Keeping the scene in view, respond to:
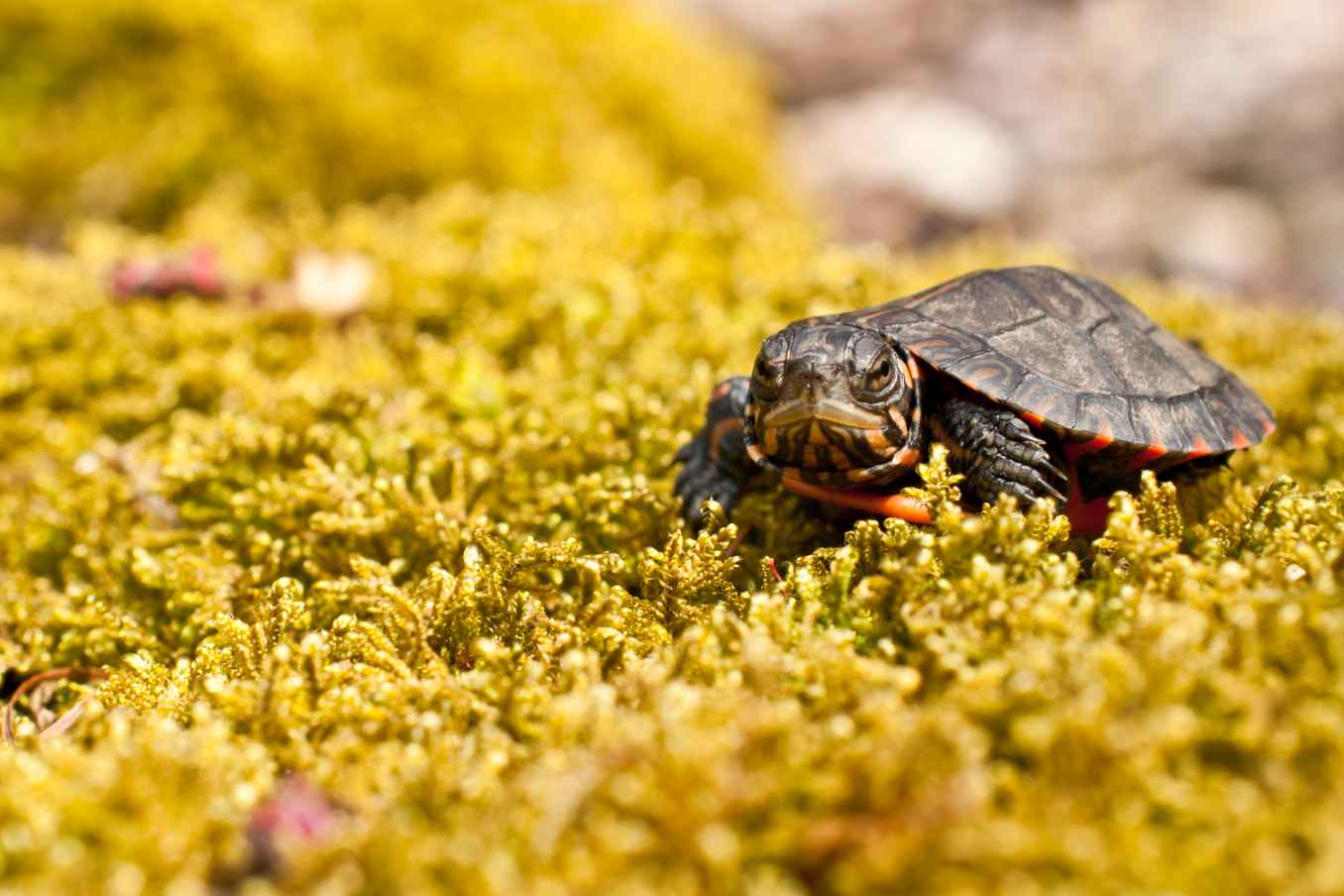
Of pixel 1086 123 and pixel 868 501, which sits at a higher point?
pixel 1086 123

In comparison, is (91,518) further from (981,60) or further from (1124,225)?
(981,60)

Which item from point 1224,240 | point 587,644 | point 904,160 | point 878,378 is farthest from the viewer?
point 904,160

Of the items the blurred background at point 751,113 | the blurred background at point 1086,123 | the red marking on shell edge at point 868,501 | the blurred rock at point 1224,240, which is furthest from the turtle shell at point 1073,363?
the blurred rock at point 1224,240

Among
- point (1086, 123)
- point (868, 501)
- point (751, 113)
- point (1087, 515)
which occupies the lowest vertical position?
point (868, 501)

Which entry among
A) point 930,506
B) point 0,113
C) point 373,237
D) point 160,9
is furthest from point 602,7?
point 930,506

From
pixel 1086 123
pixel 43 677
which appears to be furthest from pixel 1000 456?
pixel 1086 123

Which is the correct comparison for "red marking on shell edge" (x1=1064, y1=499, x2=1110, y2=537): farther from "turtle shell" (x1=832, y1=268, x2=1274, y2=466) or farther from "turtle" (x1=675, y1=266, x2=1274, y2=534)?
"turtle shell" (x1=832, y1=268, x2=1274, y2=466)

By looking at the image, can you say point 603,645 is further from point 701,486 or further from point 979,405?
point 979,405

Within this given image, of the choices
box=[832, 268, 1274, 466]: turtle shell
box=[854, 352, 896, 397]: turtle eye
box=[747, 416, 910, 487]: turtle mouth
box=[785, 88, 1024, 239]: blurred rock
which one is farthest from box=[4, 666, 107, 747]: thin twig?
box=[785, 88, 1024, 239]: blurred rock
